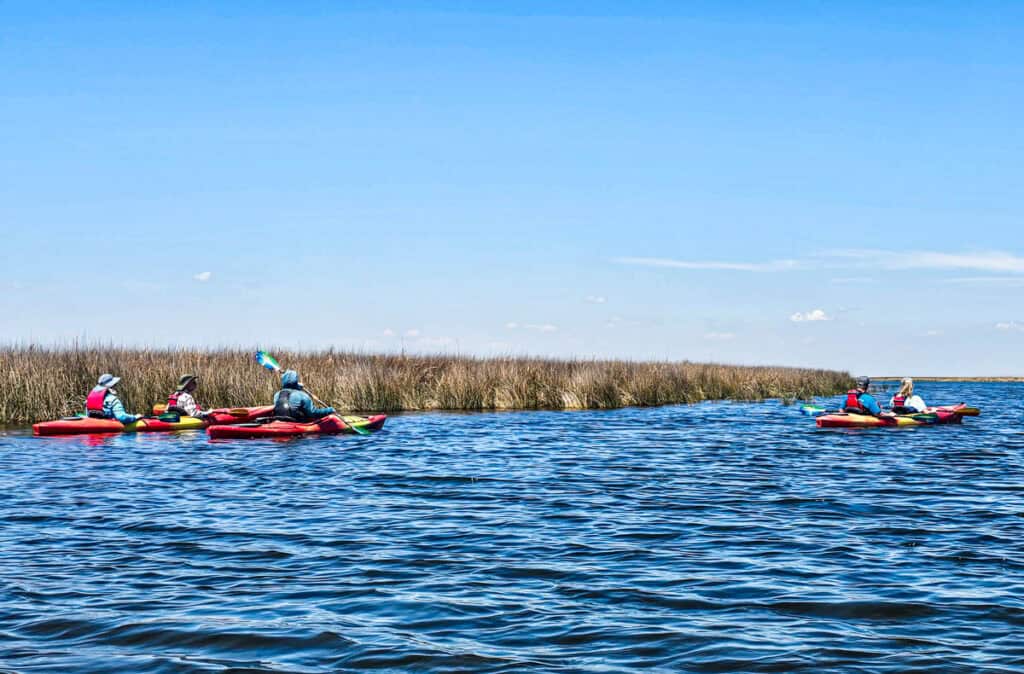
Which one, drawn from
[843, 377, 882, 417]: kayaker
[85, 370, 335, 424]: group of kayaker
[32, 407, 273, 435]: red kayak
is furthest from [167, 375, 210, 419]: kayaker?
[843, 377, 882, 417]: kayaker

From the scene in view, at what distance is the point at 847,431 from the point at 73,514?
53.8 ft

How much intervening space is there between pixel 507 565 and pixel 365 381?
1988 centimetres

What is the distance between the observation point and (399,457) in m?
15.5

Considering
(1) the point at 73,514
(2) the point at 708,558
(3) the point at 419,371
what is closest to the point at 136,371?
(3) the point at 419,371

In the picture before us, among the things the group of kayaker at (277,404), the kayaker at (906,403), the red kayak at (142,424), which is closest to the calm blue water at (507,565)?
the red kayak at (142,424)

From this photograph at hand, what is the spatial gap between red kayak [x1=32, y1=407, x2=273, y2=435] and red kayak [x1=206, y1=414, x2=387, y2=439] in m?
0.63

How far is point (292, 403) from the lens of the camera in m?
18.6

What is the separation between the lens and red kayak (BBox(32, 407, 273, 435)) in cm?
1789

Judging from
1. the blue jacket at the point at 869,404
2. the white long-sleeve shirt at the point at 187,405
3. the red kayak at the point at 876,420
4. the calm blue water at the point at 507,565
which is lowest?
the calm blue water at the point at 507,565

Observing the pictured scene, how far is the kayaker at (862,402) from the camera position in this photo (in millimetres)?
21062

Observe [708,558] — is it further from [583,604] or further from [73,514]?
[73,514]

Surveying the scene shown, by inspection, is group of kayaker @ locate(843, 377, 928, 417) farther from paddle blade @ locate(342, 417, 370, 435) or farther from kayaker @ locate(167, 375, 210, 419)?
kayaker @ locate(167, 375, 210, 419)

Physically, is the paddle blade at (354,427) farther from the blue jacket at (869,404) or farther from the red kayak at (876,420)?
the blue jacket at (869,404)

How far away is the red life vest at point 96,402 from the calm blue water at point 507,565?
11.7 feet
